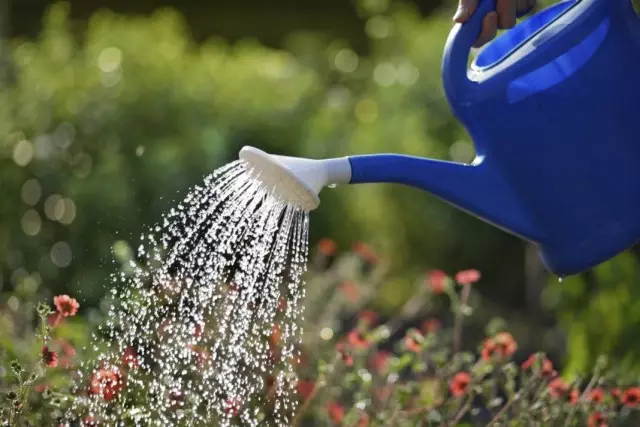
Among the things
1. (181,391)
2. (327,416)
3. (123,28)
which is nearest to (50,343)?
(181,391)

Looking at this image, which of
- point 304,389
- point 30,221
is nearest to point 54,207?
point 30,221

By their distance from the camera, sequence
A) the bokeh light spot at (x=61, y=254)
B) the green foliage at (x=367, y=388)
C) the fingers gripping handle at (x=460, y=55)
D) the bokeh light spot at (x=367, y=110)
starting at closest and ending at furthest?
1. the fingers gripping handle at (x=460, y=55)
2. the green foliage at (x=367, y=388)
3. the bokeh light spot at (x=61, y=254)
4. the bokeh light spot at (x=367, y=110)

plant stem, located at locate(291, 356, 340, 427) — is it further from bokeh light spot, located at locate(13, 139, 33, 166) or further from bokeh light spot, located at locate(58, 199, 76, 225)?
bokeh light spot, located at locate(13, 139, 33, 166)

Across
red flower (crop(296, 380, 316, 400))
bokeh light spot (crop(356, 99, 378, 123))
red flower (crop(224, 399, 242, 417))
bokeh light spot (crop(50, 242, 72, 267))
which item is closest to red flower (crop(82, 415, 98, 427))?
red flower (crop(224, 399, 242, 417))

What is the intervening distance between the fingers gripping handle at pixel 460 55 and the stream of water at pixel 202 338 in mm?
330

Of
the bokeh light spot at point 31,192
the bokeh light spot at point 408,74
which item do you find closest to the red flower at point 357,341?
the bokeh light spot at point 31,192

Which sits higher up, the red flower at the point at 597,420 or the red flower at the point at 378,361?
the red flower at the point at 597,420

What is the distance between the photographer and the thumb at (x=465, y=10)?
1886mm

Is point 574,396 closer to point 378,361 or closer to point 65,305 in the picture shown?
point 378,361

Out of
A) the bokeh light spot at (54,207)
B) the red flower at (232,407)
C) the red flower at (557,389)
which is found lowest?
the bokeh light spot at (54,207)

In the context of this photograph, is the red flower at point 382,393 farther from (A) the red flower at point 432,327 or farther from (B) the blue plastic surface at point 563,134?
(B) the blue plastic surface at point 563,134

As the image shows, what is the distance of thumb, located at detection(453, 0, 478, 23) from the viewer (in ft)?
6.19

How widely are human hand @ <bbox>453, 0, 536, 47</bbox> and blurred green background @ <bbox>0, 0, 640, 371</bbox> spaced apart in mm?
1476

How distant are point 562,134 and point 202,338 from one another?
2.88 ft
